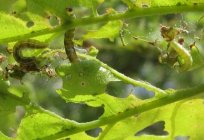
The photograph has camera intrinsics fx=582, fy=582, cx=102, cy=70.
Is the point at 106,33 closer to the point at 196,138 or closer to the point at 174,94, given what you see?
the point at 174,94

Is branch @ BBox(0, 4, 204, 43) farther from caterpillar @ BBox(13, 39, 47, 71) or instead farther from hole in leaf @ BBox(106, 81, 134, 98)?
hole in leaf @ BBox(106, 81, 134, 98)

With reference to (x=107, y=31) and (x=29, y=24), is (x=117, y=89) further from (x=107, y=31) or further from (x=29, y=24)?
(x=29, y=24)

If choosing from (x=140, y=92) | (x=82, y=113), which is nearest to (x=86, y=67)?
(x=140, y=92)

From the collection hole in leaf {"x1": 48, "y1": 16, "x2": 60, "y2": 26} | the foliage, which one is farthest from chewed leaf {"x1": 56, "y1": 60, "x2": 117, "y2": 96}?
hole in leaf {"x1": 48, "y1": 16, "x2": 60, "y2": 26}

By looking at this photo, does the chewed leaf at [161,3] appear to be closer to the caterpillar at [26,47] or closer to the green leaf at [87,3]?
the green leaf at [87,3]

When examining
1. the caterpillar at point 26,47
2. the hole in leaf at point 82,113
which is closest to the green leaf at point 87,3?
the caterpillar at point 26,47

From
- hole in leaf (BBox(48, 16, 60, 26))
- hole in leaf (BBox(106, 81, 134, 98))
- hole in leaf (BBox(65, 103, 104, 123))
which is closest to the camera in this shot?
hole in leaf (BBox(48, 16, 60, 26))
